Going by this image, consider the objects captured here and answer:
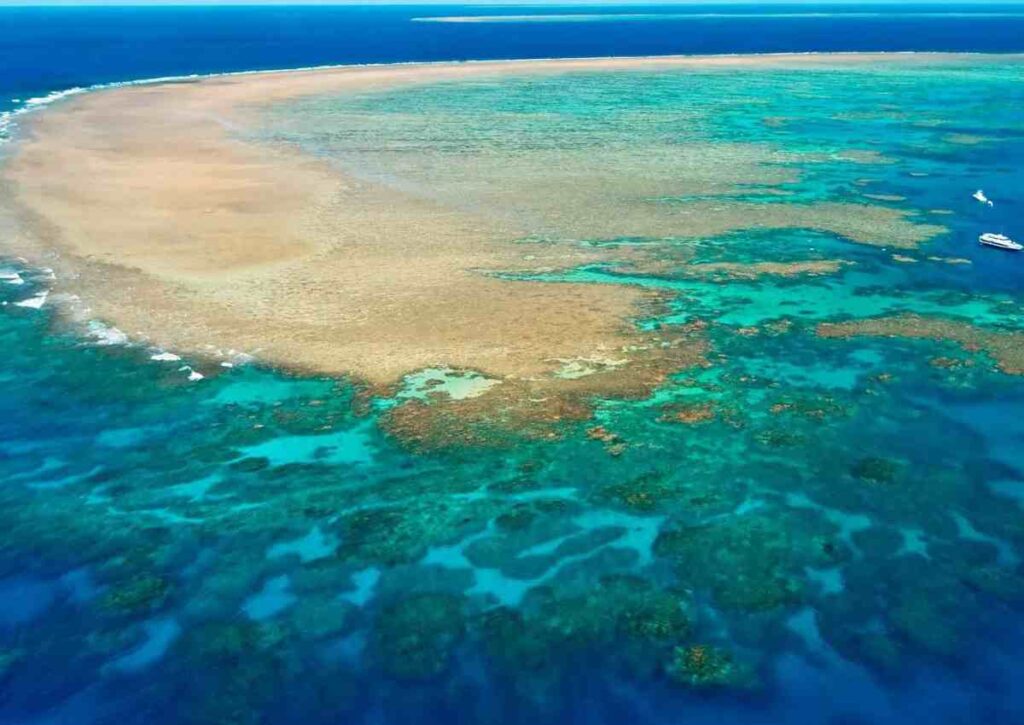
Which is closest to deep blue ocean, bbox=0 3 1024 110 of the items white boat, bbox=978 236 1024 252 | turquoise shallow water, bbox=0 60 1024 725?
turquoise shallow water, bbox=0 60 1024 725

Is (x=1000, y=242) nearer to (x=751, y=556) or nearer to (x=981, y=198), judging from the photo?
(x=981, y=198)

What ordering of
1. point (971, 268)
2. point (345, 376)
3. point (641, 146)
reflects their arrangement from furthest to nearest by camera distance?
1. point (641, 146)
2. point (971, 268)
3. point (345, 376)

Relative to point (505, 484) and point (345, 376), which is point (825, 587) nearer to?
point (505, 484)

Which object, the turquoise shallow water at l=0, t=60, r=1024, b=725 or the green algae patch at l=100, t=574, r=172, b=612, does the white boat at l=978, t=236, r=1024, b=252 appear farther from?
the green algae patch at l=100, t=574, r=172, b=612

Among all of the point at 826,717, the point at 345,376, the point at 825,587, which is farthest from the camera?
the point at 345,376

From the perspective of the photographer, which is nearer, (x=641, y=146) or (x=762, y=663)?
(x=762, y=663)

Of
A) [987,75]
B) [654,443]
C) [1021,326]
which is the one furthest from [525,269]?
[987,75]

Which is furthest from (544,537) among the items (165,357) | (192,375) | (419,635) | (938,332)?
(938,332)
